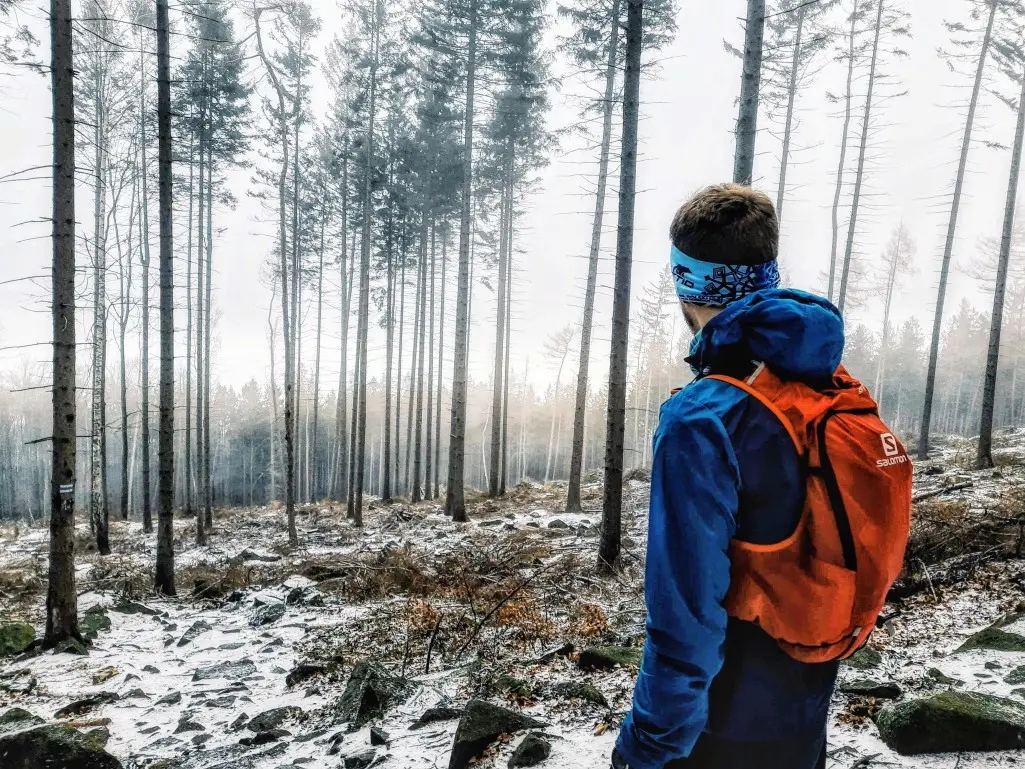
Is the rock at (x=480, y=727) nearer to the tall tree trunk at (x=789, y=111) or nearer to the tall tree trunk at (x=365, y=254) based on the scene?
the tall tree trunk at (x=365, y=254)

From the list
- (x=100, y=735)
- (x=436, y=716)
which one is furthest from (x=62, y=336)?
(x=436, y=716)

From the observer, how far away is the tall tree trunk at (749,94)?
5992 millimetres

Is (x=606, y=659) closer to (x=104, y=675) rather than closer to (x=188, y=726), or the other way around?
(x=188, y=726)

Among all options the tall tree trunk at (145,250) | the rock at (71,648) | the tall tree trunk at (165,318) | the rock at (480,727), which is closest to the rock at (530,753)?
the rock at (480,727)

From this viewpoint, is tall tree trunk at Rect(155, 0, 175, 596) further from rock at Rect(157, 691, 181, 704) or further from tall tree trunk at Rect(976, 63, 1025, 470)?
tall tree trunk at Rect(976, 63, 1025, 470)

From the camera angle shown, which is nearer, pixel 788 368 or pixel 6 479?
pixel 788 368

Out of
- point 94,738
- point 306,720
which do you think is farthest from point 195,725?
point 306,720

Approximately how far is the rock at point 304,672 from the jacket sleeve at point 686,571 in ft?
15.2

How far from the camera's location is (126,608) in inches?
289

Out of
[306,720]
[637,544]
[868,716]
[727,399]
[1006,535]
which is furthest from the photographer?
[637,544]

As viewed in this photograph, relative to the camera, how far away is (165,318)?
809cm

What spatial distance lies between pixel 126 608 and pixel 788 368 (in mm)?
9134

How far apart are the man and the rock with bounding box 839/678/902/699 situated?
2850mm

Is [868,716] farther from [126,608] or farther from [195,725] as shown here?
[126,608]
